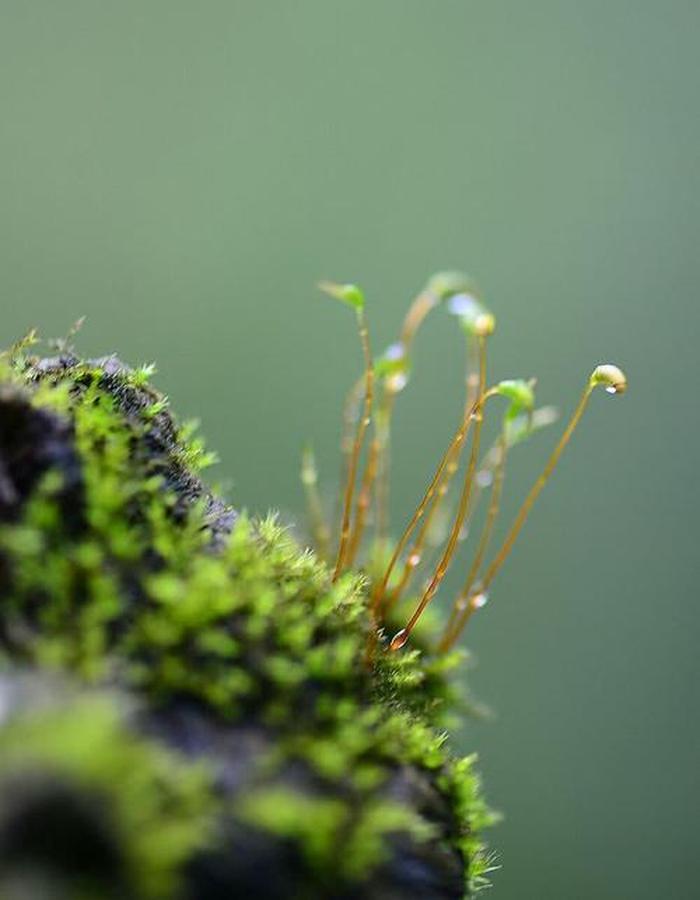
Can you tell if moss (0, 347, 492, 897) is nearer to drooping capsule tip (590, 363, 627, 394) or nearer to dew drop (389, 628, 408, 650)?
dew drop (389, 628, 408, 650)

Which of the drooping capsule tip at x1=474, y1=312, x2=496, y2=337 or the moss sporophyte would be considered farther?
the drooping capsule tip at x1=474, y1=312, x2=496, y2=337

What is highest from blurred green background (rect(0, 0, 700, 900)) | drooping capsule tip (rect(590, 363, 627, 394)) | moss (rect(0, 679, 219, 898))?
blurred green background (rect(0, 0, 700, 900))

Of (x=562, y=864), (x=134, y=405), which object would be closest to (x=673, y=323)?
(x=562, y=864)

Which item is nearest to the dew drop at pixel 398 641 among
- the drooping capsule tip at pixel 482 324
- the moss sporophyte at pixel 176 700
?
the moss sporophyte at pixel 176 700

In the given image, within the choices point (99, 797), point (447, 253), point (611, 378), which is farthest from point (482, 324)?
point (447, 253)

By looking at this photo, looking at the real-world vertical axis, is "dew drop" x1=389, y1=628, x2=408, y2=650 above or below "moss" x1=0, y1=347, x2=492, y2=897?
above

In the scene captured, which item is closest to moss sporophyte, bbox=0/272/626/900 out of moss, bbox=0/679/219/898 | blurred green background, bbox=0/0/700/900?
moss, bbox=0/679/219/898

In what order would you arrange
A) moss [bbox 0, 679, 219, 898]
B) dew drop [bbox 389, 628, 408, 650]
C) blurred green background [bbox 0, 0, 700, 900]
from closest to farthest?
moss [bbox 0, 679, 219, 898], dew drop [bbox 389, 628, 408, 650], blurred green background [bbox 0, 0, 700, 900]

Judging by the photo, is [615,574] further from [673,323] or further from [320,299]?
[320,299]
